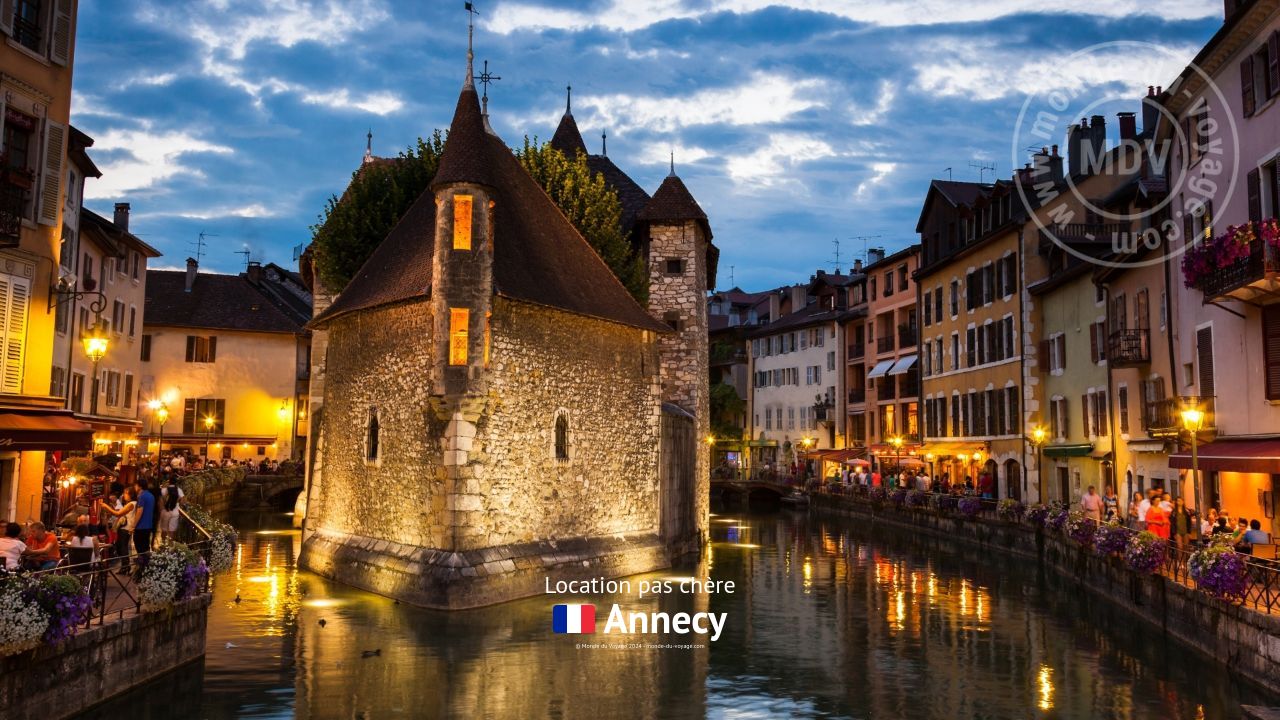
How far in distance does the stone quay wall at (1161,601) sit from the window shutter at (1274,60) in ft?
30.9

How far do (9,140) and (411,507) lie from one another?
10.2 meters

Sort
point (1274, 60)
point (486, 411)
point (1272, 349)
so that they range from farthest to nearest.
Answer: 1. point (486, 411)
2. point (1272, 349)
3. point (1274, 60)

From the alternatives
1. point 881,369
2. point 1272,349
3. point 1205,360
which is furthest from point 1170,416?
point 881,369

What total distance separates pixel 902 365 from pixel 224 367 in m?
35.7

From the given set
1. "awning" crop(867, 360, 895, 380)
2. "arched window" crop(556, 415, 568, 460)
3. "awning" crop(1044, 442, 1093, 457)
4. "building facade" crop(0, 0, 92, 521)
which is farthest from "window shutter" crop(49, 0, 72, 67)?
"awning" crop(867, 360, 895, 380)

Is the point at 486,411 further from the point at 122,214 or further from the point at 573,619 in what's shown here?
the point at 122,214

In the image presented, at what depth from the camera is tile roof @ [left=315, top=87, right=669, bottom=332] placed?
21.4 metres

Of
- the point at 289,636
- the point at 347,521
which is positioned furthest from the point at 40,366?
the point at 347,521

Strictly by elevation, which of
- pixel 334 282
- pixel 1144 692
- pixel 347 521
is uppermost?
pixel 334 282

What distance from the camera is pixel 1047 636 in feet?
60.5

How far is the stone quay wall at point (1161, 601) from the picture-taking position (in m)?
13.6

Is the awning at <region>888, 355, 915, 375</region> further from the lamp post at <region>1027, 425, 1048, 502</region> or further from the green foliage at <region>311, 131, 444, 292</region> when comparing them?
the green foliage at <region>311, 131, 444, 292</region>

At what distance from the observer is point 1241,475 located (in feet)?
68.8

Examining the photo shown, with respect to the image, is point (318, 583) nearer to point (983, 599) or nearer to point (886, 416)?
point (983, 599)
